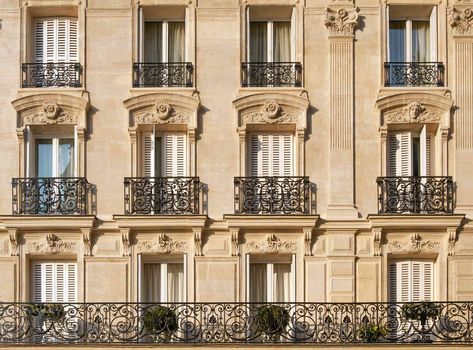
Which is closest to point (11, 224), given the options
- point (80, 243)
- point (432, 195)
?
point (80, 243)

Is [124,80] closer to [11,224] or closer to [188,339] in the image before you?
[11,224]

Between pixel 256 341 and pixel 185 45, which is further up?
pixel 185 45

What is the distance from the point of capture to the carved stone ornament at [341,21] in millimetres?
30609

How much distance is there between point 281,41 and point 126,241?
5537 millimetres

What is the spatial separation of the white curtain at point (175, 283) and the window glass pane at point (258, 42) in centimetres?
479

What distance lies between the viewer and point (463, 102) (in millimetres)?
30391

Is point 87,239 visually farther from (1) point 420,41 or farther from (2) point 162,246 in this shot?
(1) point 420,41

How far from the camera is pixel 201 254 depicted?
3002 centimetres

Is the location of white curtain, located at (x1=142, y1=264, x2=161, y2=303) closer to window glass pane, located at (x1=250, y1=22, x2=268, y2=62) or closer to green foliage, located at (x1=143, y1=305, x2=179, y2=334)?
green foliage, located at (x1=143, y1=305, x2=179, y2=334)

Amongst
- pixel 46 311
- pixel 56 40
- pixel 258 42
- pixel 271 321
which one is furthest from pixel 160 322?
pixel 56 40

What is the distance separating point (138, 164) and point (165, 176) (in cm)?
63

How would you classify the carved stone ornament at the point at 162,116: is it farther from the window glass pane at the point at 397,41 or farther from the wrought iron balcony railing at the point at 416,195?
the window glass pane at the point at 397,41

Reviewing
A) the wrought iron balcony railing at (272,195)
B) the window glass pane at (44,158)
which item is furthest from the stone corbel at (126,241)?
the wrought iron balcony railing at (272,195)

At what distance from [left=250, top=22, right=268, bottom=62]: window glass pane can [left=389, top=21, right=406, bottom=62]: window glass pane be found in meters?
2.71
